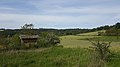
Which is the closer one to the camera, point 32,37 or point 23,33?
point 32,37

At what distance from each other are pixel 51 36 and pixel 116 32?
1849 centimetres

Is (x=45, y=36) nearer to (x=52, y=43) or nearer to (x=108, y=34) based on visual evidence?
(x=52, y=43)

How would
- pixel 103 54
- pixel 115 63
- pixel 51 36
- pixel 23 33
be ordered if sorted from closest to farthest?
pixel 115 63
pixel 103 54
pixel 51 36
pixel 23 33

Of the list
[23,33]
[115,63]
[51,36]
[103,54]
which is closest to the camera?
[115,63]

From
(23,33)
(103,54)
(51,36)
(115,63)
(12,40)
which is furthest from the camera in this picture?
(23,33)

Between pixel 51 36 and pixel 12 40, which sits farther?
pixel 51 36

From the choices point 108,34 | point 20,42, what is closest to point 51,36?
point 20,42

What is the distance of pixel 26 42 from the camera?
5275 cm

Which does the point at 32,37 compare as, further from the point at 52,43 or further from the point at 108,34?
the point at 108,34

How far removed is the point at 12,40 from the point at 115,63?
34325 millimetres

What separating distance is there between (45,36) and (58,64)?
35150mm

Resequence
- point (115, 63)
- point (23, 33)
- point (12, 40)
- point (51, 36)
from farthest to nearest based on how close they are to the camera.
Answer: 1. point (23, 33)
2. point (51, 36)
3. point (12, 40)
4. point (115, 63)

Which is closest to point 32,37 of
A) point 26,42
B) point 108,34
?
point 26,42

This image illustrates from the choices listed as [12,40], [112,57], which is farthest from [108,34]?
[112,57]
